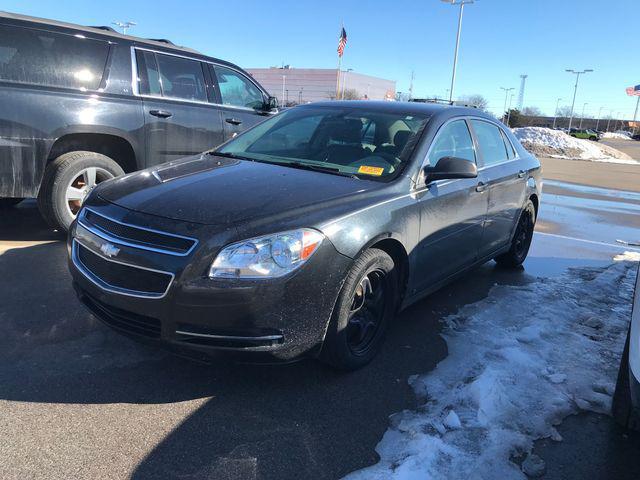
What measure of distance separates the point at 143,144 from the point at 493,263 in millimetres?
4246

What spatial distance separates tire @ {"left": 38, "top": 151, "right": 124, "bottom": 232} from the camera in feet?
17.2

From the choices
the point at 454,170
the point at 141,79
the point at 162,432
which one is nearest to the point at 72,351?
the point at 162,432

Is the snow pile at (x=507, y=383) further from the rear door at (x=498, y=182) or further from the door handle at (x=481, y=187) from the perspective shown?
the door handle at (x=481, y=187)

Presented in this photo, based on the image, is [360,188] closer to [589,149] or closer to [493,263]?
[493,263]

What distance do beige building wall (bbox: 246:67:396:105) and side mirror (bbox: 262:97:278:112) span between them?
300 feet

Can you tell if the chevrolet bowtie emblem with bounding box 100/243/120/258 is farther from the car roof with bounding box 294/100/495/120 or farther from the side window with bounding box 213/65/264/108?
the side window with bounding box 213/65/264/108

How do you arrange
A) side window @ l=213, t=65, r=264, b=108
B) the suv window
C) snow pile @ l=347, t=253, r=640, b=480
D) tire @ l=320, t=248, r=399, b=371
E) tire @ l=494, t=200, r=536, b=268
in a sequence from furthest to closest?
side window @ l=213, t=65, r=264, b=108 → tire @ l=494, t=200, r=536, b=268 → the suv window → tire @ l=320, t=248, r=399, b=371 → snow pile @ l=347, t=253, r=640, b=480

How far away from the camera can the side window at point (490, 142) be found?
4749 millimetres

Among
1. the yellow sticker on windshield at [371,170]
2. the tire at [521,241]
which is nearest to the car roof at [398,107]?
the yellow sticker on windshield at [371,170]

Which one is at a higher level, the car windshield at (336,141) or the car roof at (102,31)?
the car roof at (102,31)

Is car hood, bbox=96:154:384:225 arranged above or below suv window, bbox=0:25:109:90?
below

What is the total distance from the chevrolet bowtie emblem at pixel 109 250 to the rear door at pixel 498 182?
308 centimetres

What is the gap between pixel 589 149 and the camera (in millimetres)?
33062

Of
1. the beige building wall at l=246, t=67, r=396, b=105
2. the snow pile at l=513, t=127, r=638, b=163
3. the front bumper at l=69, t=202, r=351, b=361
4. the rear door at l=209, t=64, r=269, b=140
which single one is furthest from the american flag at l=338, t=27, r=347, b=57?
the beige building wall at l=246, t=67, r=396, b=105
